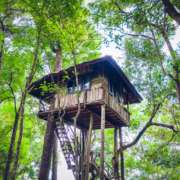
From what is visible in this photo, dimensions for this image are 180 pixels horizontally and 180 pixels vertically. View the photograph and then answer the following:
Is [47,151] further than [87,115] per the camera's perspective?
No

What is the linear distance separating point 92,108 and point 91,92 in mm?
1009

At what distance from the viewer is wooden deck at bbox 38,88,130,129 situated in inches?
580

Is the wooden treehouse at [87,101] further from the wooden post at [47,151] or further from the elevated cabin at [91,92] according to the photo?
the wooden post at [47,151]

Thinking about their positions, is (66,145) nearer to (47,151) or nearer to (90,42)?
(47,151)

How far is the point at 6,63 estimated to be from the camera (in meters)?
15.6

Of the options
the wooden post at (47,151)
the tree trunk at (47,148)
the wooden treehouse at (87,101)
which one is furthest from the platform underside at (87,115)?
the wooden post at (47,151)

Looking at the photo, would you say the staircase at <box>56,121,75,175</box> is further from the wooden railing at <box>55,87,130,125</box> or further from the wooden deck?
the wooden railing at <box>55,87,130,125</box>

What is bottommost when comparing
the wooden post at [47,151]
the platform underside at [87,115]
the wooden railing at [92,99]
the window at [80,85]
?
the wooden post at [47,151]

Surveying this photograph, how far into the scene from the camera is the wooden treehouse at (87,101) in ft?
49.0

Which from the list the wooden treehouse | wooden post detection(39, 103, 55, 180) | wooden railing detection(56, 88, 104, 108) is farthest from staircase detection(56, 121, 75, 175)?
wooden railing detection(56, 88, 104, 108)

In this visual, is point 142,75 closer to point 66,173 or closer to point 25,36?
point 25,36

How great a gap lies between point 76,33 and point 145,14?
330 cm

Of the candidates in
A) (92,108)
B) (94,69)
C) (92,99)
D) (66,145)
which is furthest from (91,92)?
(66,145)

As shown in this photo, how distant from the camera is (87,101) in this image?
1487cm
